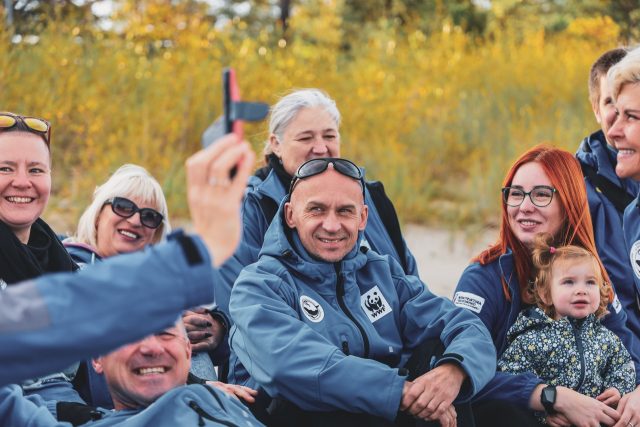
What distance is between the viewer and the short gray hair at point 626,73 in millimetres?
3520

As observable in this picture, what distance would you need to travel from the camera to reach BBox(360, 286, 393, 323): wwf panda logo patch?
10.5ft

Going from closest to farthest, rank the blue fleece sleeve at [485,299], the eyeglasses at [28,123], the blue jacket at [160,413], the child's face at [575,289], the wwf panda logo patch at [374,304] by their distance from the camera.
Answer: the blue jacket at [160,413], the eyeglasses at [28,123], the wwf panda logo patch at [374,304], the child's face at [575,289], the blue fleece sleeve at [485,299]

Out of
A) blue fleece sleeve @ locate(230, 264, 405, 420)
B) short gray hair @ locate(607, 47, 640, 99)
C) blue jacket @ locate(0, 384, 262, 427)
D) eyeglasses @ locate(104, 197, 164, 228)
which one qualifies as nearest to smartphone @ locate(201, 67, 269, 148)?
blue jacket @ locate(0, 384, 262, 427)

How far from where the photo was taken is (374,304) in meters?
3.23

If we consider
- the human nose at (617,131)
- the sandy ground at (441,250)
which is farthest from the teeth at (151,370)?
the sandy ground at (441,250)

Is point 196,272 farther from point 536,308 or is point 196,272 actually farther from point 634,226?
point 634,226

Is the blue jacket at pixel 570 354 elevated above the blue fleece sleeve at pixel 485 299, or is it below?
below

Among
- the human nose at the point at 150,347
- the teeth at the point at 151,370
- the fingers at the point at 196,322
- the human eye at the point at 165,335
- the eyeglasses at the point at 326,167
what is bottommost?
the fingers at the point at 196,322

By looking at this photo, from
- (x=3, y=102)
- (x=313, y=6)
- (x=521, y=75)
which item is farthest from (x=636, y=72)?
(x=313, y=6)

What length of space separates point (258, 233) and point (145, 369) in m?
1.36

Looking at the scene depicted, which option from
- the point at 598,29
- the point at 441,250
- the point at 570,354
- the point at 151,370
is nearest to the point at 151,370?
the point at 151,370

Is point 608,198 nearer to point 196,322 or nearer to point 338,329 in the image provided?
point 338,329

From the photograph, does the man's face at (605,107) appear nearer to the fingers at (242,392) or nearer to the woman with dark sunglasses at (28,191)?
the fingers at (242,392)

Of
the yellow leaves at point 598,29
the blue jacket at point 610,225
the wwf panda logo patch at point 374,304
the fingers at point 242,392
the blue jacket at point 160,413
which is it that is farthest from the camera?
the yellow leaves at point 598,29
